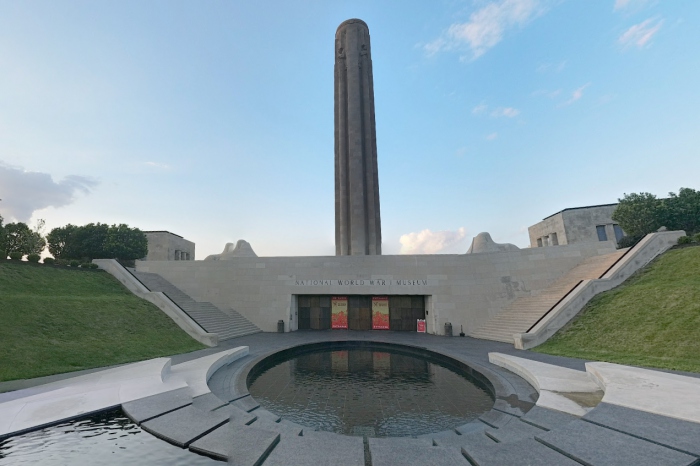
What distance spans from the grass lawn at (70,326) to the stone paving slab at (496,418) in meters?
15.6

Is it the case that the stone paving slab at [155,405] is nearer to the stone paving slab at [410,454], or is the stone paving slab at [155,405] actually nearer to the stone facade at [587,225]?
the stone paving slab at [410,454]

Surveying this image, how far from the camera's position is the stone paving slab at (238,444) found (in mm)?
5672

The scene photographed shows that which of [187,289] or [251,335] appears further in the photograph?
[187,289]

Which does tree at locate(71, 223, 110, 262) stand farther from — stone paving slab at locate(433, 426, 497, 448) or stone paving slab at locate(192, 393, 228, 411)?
stone paving slab at locate(433, 426, 497, 448)

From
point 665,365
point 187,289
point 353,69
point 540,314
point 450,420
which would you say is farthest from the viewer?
point 353,69

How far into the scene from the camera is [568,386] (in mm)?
9906

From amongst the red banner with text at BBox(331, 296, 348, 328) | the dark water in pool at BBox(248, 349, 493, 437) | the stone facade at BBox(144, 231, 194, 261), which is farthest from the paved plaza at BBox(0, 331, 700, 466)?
the stone facade at BBox(144, 231, 194, 261)

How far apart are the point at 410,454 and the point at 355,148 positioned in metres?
33.6

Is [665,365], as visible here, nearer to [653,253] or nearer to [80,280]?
[653,253]

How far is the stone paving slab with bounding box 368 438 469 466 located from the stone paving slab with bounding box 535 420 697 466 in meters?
2.02

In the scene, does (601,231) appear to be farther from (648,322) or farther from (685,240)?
(648,322)

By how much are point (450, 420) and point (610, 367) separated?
6811 mm

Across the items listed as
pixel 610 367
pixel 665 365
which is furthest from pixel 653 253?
pixel 610 367

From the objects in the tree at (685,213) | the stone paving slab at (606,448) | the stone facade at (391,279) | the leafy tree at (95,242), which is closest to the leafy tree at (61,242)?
the leafy tree at (95,242)
